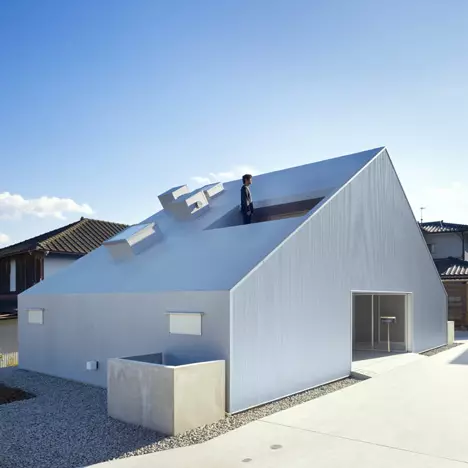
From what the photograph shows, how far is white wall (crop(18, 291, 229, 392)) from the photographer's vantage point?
19.9ft

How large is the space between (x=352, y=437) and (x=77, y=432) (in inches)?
124

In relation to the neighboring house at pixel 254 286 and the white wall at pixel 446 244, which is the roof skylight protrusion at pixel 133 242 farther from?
the white wall at pixel 446 244

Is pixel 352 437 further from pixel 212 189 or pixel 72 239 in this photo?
pixel 72 239

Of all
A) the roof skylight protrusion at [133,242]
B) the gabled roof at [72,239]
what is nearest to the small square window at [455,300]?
the roof skylight protrusion at [133,242]

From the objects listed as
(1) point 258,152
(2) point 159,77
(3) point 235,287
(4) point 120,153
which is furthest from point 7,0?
(3) point 235,287

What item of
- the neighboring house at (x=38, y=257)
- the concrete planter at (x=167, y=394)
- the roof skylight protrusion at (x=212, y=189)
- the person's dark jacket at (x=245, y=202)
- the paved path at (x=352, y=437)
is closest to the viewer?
the paved path at (x=352, y=437)

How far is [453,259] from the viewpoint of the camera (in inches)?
831

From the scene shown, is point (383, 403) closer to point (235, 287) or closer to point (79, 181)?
point (235, 287)

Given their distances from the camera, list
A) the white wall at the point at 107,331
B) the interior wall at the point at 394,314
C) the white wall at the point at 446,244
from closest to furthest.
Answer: the white wall at the point at 107,331, the interior wall at the point at 394,314, the white wall at the point at 446,244

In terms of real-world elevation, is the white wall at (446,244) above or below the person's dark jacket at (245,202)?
below

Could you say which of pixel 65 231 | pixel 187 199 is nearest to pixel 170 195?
pixel 187 199

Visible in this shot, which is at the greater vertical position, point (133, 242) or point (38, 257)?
point (133, 242)

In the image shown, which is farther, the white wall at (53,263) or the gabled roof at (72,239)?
the gabled roof at (72,239)

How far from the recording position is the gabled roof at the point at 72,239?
16031 millimetres
